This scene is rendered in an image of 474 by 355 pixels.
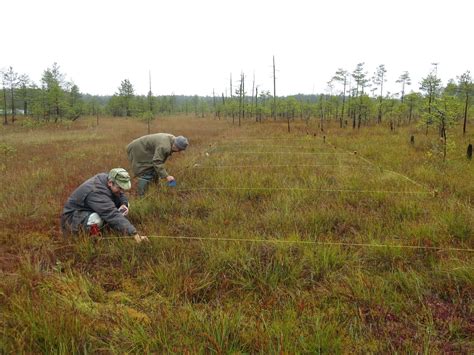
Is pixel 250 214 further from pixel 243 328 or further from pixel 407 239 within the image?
pixel 243 328

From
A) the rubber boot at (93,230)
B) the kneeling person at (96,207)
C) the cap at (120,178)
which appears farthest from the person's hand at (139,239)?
the cap at (120,178)

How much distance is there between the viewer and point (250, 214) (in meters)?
4.47

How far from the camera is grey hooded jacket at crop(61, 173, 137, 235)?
3471mm

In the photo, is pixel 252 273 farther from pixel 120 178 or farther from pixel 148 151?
pixel 148 151

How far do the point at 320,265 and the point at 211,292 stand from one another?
3.85 feet

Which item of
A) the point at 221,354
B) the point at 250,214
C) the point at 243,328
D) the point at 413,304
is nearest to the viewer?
the point at 221,354

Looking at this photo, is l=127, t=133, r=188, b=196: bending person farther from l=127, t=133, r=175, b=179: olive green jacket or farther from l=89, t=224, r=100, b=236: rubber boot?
l=89, t=224, r=100, b=236: rubber boot

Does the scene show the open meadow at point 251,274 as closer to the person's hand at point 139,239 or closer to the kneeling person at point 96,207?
the person's hand at point 139,239

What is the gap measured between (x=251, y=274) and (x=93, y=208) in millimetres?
2111

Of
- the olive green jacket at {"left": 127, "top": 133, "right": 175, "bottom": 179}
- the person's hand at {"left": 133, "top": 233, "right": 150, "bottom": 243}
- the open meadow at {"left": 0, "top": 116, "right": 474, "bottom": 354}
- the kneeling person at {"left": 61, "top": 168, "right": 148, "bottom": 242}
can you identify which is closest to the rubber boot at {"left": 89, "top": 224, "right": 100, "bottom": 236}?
the kneeling person at {"left": 61, "top": 168, "right": 148, "bottom": 242}

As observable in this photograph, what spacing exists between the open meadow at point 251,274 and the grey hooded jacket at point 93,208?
20cm

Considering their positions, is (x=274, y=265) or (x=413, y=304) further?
(x=274, y=265)

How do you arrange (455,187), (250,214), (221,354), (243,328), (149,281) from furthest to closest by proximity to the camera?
(455,187) → (250,214) → (149,281) → (243,328) → (221,354)

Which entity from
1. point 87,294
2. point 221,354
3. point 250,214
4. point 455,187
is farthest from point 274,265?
point 455,187
